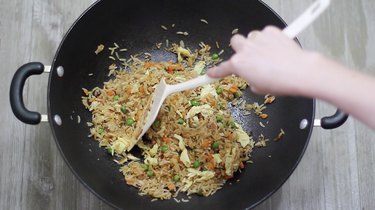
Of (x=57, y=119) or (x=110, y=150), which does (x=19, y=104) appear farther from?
(x=110, y=150)

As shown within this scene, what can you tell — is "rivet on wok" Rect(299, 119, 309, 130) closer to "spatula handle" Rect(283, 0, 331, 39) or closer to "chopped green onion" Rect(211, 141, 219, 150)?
"chopped green onion" Rect(211, 141, 219, 150)

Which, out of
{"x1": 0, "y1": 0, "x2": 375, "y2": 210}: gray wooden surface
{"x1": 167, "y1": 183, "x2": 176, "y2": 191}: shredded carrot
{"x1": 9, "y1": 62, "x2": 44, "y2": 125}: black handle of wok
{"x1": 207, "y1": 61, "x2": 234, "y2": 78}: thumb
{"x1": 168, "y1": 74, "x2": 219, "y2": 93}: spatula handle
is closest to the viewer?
{"x1": 207, "y1": 61, "x2": 234, "y2": 78}: thumb

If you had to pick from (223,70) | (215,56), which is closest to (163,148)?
(215,56)

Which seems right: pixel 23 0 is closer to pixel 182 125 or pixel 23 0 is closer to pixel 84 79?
pixel 84 79

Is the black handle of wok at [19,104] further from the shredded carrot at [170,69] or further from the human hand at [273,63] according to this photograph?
the human hand at [273,63]

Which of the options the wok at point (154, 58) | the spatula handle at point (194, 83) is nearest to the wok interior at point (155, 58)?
the wok at point (154, 58)

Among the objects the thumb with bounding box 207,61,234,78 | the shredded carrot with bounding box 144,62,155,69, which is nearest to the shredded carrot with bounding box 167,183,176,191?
the shredded carrot with bounding box 144,62,155,69
